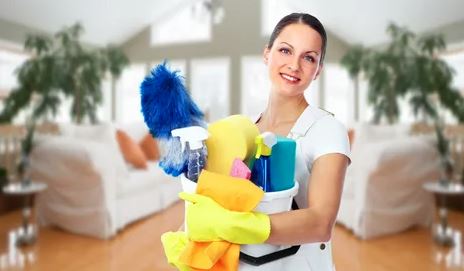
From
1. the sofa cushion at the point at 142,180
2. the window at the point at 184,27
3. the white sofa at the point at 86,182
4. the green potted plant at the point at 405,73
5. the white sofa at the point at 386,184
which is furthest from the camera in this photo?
the sofa cushion at the point at 142,180

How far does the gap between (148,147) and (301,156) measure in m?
1.78

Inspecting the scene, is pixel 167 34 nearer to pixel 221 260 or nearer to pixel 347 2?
pixel 347 2

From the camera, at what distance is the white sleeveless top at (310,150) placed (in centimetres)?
32

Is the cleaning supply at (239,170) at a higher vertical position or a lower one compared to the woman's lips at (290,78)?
lower

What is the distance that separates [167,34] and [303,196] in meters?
0.65

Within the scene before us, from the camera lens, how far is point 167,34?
89 cm

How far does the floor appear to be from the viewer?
1257 millimetres

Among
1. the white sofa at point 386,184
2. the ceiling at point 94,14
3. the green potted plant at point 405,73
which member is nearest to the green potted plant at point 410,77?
the green potted plant at point 405,73

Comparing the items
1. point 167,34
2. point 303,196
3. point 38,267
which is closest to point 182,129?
point 303,196

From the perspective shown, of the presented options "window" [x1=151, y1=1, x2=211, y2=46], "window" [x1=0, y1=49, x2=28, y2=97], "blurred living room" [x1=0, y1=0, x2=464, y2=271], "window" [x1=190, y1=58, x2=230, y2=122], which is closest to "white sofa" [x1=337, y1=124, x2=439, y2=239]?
"blurred living room" [x1=0, y1=0, x2=464, y2=271]

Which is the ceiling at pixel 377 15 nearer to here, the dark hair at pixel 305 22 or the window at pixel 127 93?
the window at pixel 127 93

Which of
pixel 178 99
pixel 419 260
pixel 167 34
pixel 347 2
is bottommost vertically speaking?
pixel 419 260

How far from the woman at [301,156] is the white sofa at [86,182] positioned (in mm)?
985

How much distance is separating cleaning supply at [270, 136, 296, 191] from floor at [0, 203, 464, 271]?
35.8 inches
